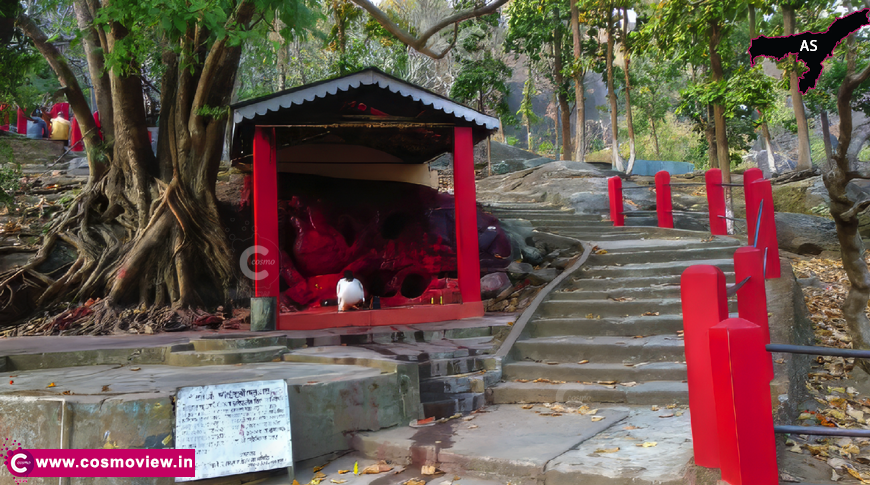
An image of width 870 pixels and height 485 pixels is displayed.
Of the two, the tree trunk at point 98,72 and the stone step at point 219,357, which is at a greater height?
the tree trunk at point 98,72

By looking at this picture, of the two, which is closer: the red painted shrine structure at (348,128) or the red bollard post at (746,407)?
the red bollard post at (746,407)

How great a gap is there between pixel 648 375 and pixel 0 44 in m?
9.89

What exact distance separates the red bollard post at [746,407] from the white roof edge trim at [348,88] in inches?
233

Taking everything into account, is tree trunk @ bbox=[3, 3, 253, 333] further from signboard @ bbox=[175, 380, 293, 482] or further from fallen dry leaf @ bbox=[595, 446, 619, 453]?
fallen dry leaf @ bbox=[595, 446, 619, 453]

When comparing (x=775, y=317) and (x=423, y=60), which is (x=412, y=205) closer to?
(x=775, y=317)

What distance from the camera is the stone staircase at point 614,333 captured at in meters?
5.53

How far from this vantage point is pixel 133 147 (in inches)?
392

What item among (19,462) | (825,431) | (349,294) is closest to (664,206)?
(349,294)

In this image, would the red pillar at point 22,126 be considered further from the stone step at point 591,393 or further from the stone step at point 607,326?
the stone step at point 591,393

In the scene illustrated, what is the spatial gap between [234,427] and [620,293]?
510 cm

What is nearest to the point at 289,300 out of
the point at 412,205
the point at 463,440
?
the point at 412,205

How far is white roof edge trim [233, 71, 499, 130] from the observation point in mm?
7723

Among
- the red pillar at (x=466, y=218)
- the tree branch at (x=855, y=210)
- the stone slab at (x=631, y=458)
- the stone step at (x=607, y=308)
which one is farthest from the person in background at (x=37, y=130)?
the tree branch at (x=855, y=210)

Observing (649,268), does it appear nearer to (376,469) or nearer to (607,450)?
(607,450)
